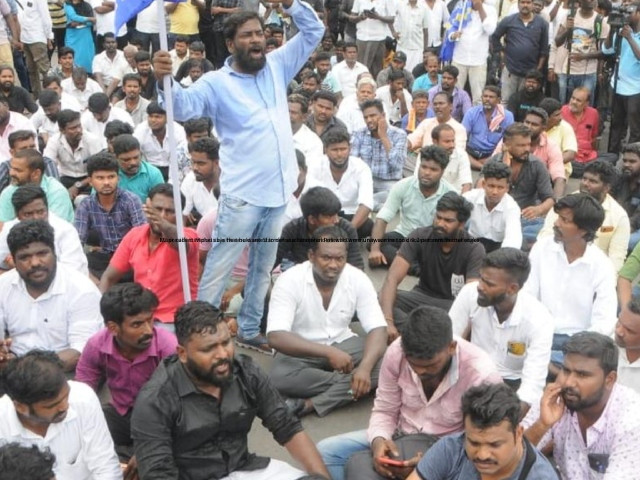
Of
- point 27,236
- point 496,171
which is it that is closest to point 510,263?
point 496,171

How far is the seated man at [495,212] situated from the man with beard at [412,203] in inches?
10.6

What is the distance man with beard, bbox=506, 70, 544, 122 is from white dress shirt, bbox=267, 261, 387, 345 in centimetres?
523

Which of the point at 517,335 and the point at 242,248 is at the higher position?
the point at 242,248

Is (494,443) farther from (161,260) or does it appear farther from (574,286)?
(161,260)

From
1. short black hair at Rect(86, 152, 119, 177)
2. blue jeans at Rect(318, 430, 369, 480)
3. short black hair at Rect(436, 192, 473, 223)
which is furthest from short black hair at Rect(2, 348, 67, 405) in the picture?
short black hair at Rect(436, 192, 473, 223)

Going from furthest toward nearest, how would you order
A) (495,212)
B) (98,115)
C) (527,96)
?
(527,96) → (98,115) → (495,212)

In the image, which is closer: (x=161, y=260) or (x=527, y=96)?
(x=161, y=260)

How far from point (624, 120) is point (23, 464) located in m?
7.61

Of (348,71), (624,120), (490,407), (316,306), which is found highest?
(490,407)

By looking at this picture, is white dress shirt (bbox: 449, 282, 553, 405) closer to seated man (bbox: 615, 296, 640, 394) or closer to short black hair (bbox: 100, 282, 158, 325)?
seated man (bbox: 615, 296, 640, 394)

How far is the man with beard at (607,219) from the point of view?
5590 millimetres

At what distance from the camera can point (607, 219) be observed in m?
5.62

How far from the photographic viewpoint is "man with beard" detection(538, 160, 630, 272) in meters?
5.59

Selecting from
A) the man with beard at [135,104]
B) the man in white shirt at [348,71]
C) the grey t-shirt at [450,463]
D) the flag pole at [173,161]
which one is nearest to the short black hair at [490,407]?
the grey t-shirt at [450,463]
